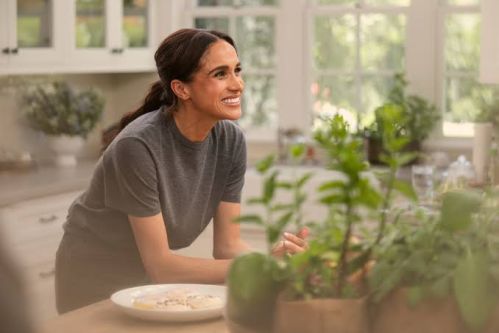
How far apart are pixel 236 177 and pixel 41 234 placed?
6.29 ft

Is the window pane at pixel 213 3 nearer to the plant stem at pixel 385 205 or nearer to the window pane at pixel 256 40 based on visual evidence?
the window pane at pixel 256 40

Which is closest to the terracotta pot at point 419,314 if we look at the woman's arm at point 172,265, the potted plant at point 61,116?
the woman's arm at point 172,265

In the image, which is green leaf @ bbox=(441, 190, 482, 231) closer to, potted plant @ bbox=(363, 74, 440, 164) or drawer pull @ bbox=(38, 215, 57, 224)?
drawer pull @ bbox=(38, 215, 57, 224)

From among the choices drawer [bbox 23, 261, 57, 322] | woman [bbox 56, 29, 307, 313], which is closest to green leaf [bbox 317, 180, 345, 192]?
woman [bbox 56, 29, 307, 313]

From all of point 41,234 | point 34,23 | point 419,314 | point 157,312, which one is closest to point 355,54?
point 34,23

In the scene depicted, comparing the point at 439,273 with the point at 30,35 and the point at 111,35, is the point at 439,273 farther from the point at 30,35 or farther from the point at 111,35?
→ the point at 111,35

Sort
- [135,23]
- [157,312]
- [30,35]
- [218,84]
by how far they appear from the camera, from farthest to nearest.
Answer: [135,23] → [30,35] → [218,84] → [157,312]

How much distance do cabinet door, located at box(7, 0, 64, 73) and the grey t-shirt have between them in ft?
7.20

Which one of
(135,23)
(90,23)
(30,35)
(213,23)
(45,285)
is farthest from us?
(213,23)

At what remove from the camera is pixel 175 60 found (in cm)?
301

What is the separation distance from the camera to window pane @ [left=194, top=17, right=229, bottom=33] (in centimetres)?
628

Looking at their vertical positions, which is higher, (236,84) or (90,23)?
(90,23)

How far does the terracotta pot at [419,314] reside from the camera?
1325 millimetres

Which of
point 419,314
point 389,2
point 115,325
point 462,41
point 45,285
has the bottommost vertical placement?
point 45,285
